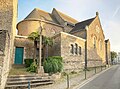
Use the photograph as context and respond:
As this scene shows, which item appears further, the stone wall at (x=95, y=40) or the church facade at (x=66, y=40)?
the stone wall at (x=95, y=40)

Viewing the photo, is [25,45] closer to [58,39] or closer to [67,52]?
[58,39]

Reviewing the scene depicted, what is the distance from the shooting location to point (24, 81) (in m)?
11.4

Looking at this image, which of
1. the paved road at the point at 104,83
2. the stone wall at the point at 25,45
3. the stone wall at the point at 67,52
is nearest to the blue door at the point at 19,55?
the stone wall at the point at 25,45

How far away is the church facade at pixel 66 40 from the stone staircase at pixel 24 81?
20.6 feet

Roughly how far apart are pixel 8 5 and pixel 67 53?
10.7m

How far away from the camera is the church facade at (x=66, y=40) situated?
21500 millimetres

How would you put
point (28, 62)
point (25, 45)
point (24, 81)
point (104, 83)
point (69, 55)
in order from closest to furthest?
point (24, 81) < point (104, 83) < point (28, 62) < point (25, 45) < point (69, 55)

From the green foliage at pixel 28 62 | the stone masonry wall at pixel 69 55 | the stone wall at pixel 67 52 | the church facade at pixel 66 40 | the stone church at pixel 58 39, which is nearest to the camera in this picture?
the stone church at pixel 58 39

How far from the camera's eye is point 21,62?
21359 millimetres

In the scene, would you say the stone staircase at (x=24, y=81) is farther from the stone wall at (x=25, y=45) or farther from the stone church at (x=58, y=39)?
the stone wall at (x=25, y=45)

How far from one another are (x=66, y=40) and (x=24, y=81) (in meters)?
11.9

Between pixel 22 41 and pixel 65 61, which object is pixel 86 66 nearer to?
pixel 65 61

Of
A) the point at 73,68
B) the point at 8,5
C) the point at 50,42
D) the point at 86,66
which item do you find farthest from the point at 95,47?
the point at 8,5

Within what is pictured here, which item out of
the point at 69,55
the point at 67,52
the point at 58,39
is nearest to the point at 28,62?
the point at 58,39
